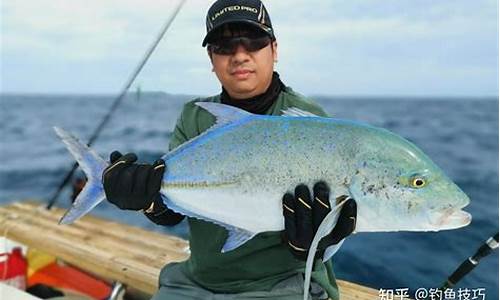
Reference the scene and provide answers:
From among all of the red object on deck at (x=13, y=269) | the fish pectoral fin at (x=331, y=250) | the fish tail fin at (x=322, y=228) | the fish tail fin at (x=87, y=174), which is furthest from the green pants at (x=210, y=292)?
the red object on deck at (x=13, y=269)

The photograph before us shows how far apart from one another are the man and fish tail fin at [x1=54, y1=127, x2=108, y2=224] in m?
0.04

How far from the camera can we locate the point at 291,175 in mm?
1772

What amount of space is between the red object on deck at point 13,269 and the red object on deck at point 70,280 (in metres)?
0.10

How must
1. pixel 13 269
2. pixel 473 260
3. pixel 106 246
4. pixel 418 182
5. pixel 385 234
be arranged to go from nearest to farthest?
pixel 418 182
pixel 473 260
pixel 13 269
pixel 106 246
pixel 385 234

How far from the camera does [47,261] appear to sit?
13.6ft

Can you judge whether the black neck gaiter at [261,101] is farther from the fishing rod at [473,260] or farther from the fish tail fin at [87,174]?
the fishing rod at [473,260]

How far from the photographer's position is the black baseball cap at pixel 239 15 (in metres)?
2.11

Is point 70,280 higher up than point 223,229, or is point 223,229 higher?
point 223,229

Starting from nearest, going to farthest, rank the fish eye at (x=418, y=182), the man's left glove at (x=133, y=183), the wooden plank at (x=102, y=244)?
the fish eye at (x=418, y=182)
the man's left glove at (x=133, y=183)
the wooden plank at (x=102, y=244)

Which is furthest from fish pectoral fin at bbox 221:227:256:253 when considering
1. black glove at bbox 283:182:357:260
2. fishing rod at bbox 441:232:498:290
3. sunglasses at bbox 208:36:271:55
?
fishing rod at bbox 441:232:498:290

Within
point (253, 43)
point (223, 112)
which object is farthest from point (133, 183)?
point (253, 43)

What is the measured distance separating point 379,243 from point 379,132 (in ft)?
18.7

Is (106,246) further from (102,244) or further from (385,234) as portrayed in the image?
(385,234)

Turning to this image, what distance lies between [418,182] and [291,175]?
45 cm
